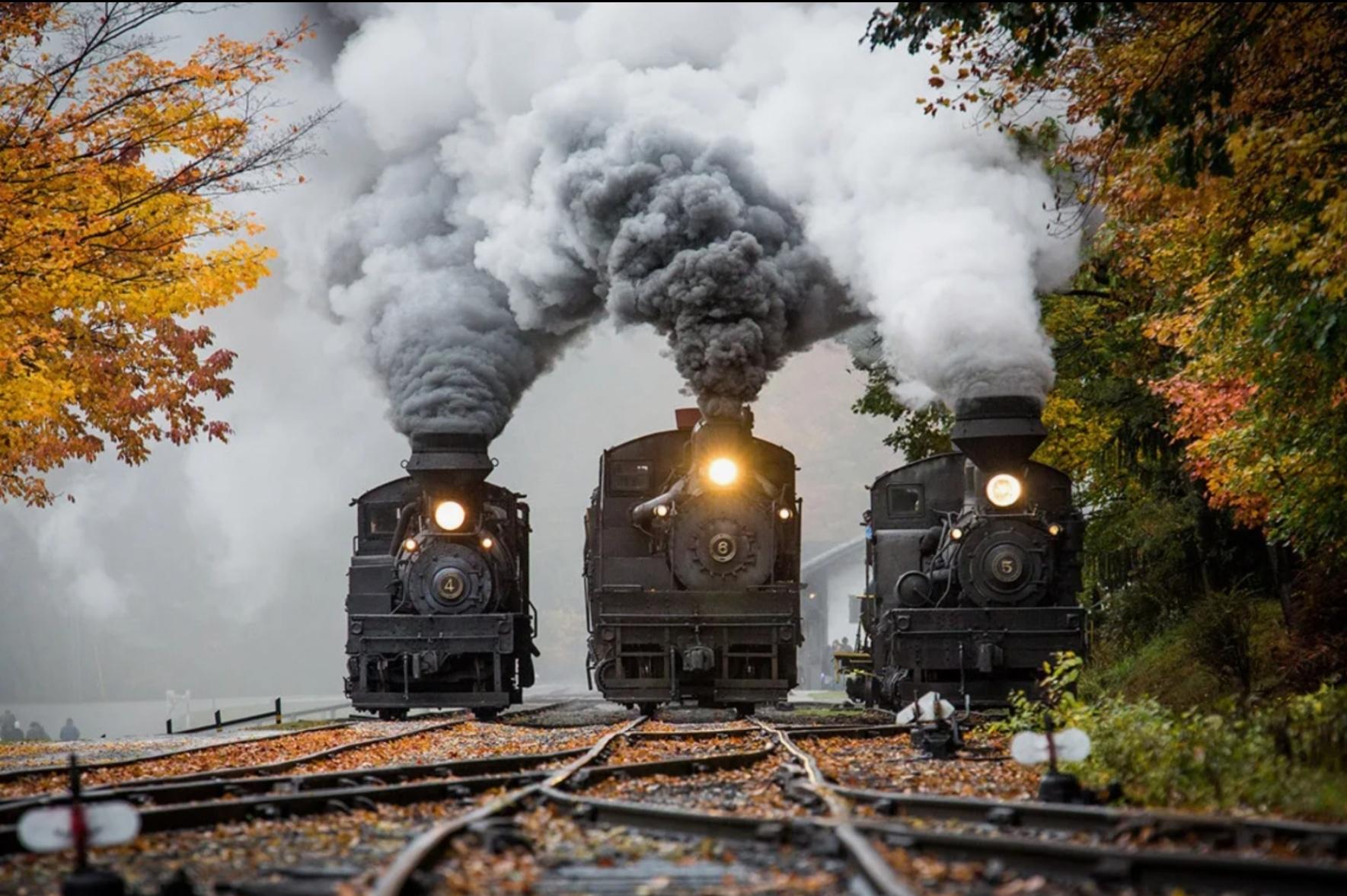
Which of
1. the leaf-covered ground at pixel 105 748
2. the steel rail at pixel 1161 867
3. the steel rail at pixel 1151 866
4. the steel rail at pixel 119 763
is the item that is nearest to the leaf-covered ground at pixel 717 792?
the steel rail at pixel 1151 866

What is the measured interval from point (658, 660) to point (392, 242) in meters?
7.25

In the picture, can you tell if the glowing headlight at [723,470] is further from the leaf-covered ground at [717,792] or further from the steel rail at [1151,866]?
the steel rail at [1151,866]

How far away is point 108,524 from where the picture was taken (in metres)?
58.8

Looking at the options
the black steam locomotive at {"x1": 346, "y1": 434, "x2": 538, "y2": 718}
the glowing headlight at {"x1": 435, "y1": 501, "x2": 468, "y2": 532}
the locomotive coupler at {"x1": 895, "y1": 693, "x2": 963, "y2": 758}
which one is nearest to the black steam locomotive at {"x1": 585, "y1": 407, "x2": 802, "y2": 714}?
the black steam locomotive at {"x1": 346, "y1": 434, "x2": 538, "y2": 718}

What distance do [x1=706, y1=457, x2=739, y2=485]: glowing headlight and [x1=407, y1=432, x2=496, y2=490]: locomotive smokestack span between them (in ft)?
10.9

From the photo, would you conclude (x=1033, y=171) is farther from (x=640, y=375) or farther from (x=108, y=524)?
(x=640, y=375)

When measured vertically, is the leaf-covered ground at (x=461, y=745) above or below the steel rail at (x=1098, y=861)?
below

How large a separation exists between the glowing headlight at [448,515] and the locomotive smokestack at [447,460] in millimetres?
242

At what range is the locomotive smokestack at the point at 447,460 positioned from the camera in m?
18.7

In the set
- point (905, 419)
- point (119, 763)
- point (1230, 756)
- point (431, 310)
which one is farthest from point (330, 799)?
point (905, 419)

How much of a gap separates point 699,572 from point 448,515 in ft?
11.8

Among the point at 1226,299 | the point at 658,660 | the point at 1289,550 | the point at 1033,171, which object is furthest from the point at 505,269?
the point at 1289,550

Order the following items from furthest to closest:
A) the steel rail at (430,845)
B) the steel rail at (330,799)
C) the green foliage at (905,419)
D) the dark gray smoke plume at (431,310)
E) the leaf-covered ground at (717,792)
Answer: the green foliage at (905,419) < the dark gray smoke plume at (431,310) < the leaf-covered ground at (717,792) < the steel rail at (330,799) < the steel rail at (430,845)

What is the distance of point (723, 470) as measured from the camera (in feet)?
55.3
